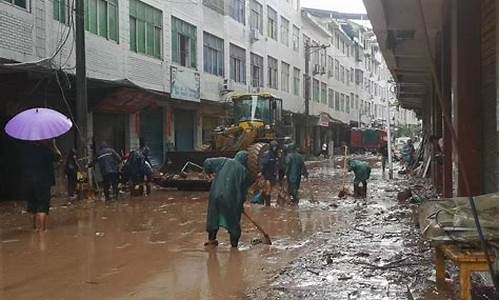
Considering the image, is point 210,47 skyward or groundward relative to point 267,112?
skyward

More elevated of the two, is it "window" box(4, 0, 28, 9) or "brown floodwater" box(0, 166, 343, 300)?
"window" box(4, 0, 28, 9)

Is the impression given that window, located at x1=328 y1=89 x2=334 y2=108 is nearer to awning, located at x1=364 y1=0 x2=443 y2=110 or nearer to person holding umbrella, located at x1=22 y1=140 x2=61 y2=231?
awning, located at x1=364 y1=0 x2=443 y2=110

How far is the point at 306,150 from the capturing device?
4834 cm

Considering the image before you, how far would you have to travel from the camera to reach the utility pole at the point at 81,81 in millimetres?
16016

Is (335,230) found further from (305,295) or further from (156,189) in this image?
(156,189)

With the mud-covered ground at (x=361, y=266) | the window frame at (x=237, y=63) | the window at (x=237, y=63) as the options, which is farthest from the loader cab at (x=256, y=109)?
the mud-covered ground at (x=361, y=266)

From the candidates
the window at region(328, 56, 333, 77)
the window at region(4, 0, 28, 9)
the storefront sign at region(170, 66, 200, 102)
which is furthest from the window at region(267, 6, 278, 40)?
the window at region(4, 0, 28, 9)

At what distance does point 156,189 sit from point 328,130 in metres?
41.7

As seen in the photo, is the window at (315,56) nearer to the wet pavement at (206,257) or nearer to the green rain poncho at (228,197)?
the wet pavement at (206,257)

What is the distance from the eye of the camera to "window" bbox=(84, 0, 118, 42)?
19625 millimetres

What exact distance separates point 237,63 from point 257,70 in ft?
12.4

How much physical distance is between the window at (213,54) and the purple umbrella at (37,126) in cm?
1762

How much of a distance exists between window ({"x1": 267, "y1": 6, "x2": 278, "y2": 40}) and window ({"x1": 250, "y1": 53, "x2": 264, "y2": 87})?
125 inches

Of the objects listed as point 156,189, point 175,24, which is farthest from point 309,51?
point 156,189
